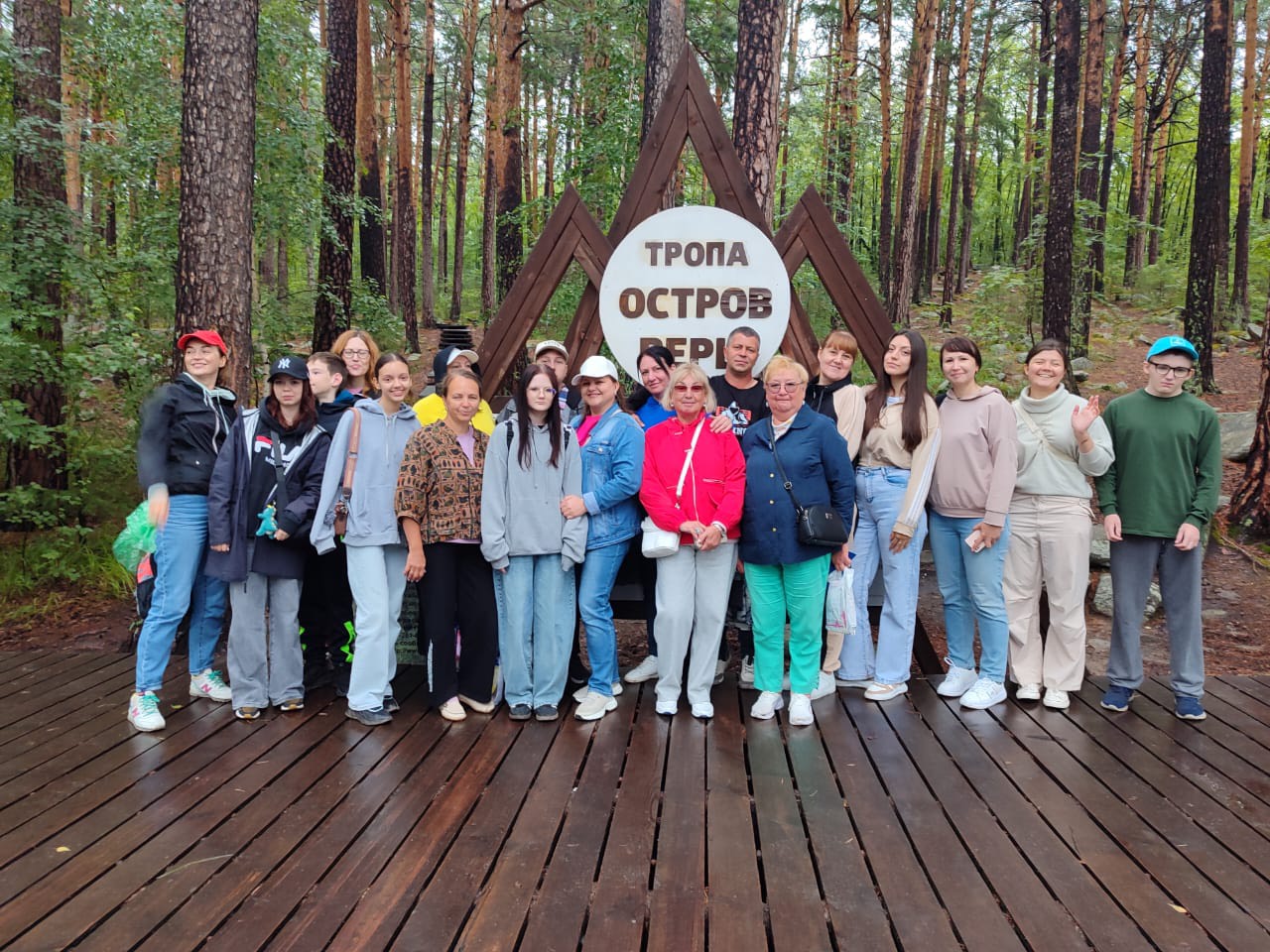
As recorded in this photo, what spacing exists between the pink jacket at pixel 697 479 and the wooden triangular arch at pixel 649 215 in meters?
1.39

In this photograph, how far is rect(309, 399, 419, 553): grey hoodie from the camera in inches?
159

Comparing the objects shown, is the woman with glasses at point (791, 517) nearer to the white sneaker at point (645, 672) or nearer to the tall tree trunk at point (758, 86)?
the white sneaker at point (645, 672)

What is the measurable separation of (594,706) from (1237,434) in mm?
9111

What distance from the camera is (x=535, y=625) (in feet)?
13.6

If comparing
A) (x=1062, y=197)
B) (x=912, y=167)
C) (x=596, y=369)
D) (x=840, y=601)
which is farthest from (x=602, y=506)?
(x=912, y=167)

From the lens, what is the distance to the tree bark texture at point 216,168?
5.26 m

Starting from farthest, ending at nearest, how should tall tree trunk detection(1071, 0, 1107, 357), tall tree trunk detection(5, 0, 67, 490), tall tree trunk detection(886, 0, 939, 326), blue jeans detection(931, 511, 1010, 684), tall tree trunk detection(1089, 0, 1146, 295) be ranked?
1. tall tree trunk detection(1089, 0, 1146, 295)
2. tall tree trunk detection(886, 0, 939, 326)
3. tall tree trunk detection(1071, 0, 1107, 357)
4. tall tree trunk detection(5, 0, 67, 490)
5. blue jeans detection(931, 511, 1010, 684)

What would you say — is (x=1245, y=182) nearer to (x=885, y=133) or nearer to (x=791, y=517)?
(x=885, y=133)

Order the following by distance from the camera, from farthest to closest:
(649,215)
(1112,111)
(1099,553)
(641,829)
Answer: (1112,111), (1099,553), (649,215), (641,829)

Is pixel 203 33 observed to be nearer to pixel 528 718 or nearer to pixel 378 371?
pixel 378 371

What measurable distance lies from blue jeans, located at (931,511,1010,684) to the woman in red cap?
3648 millimetres

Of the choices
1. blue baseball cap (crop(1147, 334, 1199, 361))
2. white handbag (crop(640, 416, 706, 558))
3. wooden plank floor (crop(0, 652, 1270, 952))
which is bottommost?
wooden plank floor (crop(0, 652, 1270, 952))

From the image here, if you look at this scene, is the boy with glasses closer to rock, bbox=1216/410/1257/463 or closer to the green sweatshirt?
the green sweatshirt

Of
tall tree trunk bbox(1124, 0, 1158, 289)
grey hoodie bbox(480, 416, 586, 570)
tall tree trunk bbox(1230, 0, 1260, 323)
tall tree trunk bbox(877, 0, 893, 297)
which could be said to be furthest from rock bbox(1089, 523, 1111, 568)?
tall tree trunk bbox(1230, 0, 1260, 323)
